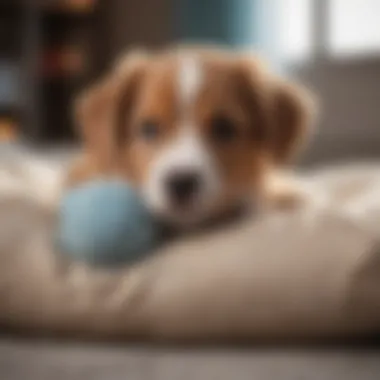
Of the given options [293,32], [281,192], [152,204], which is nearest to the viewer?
[152,204]

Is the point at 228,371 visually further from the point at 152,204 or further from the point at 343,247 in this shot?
the point at 152,204

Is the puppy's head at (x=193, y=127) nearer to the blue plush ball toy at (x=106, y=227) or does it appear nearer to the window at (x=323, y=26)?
the blue plush ball toy at (x=106, y=227)

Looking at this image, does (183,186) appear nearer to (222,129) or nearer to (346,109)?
(222,129)

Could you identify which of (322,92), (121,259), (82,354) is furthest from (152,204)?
(322,92)

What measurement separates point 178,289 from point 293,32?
3.51 meters

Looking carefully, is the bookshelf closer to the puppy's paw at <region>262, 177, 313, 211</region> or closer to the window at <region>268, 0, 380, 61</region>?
the window at <region>268, 0, 380, 61</region>

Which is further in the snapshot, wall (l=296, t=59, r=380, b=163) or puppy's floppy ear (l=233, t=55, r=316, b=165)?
wall (l=296, t=59, r=380, b=163)

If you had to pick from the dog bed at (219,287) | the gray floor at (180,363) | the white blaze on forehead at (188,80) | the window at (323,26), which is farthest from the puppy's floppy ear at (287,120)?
the window at (323,26)

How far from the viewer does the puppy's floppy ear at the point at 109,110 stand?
1.18 metres

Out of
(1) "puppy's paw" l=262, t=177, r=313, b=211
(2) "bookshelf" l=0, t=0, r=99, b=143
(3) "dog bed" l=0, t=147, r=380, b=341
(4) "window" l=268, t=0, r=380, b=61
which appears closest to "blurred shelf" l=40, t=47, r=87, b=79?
(2) "bookshelf" l=0, t=0, r=99, b=143

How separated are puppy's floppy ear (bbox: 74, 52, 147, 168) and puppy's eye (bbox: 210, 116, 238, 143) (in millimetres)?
137

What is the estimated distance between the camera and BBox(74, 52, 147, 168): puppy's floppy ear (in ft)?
3.87

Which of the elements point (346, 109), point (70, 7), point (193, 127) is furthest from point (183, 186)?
point (70, 7)

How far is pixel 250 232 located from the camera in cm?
92
